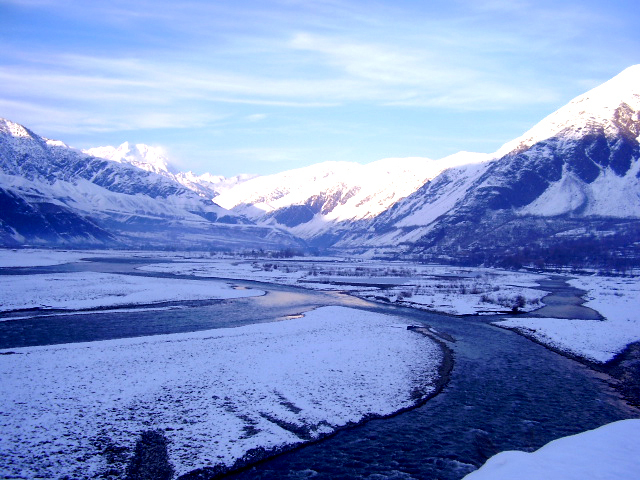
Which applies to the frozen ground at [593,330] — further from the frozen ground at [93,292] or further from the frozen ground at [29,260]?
the frozen ground at [29,260]

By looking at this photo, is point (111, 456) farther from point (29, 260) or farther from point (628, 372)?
point (29, 260)

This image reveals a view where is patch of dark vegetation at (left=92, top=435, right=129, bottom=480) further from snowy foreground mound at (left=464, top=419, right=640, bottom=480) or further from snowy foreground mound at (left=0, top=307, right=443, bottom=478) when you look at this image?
snowy foreground mound at (left=464, top=419, right=640, bottom=480)

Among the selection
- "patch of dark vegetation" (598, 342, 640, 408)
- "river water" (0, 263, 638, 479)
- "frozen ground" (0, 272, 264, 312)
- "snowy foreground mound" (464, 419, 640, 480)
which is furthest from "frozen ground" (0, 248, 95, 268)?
"snowy foreground mound" (464, 419, 640, 480)

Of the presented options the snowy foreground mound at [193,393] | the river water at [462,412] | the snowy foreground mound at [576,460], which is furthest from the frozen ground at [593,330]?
the snowy foreground mound at [576,460]

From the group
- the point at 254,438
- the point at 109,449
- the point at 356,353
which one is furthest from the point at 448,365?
the point at 109,449

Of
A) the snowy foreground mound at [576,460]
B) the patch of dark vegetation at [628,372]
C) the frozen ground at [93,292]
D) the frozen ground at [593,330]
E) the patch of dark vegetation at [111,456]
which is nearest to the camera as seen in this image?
the snowy foreground mound at [576,460]

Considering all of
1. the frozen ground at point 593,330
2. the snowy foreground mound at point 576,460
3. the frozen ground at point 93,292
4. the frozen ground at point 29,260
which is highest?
the snowy foreground mound at point 576,460
